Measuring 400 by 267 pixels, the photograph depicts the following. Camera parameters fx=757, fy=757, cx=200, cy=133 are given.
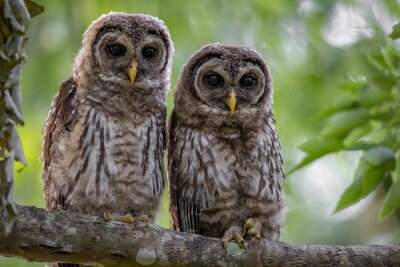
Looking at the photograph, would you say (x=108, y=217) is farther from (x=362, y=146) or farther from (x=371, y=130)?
(x=371, y=130)

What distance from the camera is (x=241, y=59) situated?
15.5 ft

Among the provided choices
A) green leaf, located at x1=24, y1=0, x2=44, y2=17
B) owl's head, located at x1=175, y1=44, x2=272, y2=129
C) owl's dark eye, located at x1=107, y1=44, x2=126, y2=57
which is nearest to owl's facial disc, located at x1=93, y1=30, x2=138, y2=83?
owl's dark eye, located at x1=107, y1=44, x2=126, y2=57

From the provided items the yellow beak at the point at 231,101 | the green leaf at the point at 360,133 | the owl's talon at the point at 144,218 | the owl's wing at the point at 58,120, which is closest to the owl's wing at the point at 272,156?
the yellow beak at the point at 231,101

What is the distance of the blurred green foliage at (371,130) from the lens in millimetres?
3617

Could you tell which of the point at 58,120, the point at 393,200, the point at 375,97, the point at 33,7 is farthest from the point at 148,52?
the point at 33,7

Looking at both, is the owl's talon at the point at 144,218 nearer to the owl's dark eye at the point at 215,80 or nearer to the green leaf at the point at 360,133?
the owl's dark eye at the point at 215,80

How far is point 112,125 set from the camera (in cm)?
434

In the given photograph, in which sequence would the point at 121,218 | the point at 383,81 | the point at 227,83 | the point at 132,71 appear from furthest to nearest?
1. the point at 227,83
2. the point at 132,71
3. the point at 121,218
4. the point at 383,81

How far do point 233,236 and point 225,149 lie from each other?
64 cm

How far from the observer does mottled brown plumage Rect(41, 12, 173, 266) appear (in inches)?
167

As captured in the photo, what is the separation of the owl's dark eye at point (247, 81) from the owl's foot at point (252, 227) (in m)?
0.87

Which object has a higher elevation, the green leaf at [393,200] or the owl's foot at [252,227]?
the owl's foot at [252,227]

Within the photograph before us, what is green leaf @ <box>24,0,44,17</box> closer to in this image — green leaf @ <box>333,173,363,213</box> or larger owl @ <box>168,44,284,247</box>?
green leaf @ <box>333,173,363,213</box>

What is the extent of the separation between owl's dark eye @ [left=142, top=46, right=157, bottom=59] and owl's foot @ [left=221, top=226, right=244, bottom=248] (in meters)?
1.18
